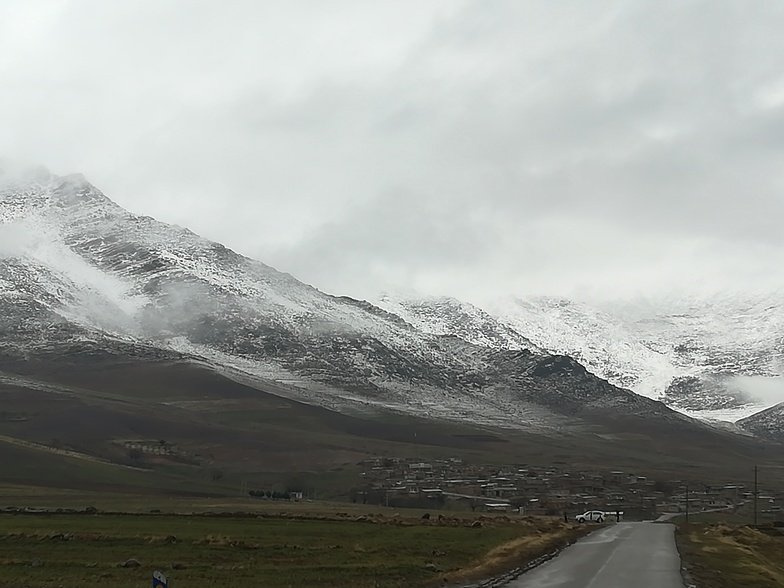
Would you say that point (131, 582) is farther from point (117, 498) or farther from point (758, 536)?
Result: point (117, 498)

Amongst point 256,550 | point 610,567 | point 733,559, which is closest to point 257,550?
point 256,550

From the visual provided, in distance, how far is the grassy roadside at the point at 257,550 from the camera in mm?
47250

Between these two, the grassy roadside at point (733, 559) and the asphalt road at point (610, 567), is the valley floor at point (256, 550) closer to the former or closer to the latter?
the asphalt road at point (610, 567)

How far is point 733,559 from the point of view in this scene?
64625 mm

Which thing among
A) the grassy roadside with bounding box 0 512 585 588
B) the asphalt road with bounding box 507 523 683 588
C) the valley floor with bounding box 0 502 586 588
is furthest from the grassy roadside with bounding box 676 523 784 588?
the valley floor with bounding box 0 502 586 588

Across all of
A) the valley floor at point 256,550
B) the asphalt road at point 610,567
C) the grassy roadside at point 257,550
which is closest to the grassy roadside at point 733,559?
the asphalt road at point 610,567

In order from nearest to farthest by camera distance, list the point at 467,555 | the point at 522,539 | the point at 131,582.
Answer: the point at 131,582 → the point at 467,555 → the point at 522,539

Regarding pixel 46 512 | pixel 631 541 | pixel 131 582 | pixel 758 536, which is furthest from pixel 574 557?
pixel 46 512

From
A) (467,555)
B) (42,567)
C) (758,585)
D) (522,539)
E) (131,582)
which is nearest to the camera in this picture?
(131,582)

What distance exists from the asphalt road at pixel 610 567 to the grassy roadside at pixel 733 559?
1.23m

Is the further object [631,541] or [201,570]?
[631,541]

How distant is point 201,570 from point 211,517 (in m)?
53.4

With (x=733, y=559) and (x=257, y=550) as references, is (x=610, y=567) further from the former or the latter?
(x=257, y=550)

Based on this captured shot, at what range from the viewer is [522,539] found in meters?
77.2
